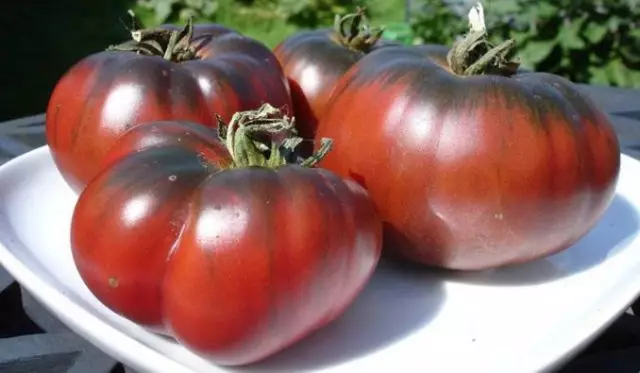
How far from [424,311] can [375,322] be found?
42 millimetres

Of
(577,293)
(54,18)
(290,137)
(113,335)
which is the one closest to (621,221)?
(577,293)

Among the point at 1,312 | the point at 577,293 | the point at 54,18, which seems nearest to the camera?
the point at 577,293

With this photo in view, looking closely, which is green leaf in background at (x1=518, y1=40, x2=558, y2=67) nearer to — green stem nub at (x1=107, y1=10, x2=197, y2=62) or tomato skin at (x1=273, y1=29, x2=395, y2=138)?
tomato skin at (x1=273, y1=29, x2=395, y2=138)

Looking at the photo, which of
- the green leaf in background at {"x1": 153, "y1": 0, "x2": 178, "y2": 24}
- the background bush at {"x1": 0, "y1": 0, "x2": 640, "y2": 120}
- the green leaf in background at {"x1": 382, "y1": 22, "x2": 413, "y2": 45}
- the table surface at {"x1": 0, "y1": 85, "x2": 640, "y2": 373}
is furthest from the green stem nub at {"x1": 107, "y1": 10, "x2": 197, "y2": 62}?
the green leaf in background at {"x1": 153, "y1": 0, "x2": 178, "y2": 24}

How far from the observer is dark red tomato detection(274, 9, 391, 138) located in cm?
96

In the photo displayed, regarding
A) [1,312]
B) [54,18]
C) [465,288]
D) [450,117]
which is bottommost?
[54,18]

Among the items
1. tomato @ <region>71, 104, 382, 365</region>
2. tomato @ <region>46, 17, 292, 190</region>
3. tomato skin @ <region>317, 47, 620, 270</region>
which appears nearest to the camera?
tomato @ <region>71, 104, 382, 365</region>

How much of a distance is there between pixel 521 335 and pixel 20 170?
508 mm

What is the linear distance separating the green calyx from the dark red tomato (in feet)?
A: 0.93

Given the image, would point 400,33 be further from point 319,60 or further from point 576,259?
point 576,259

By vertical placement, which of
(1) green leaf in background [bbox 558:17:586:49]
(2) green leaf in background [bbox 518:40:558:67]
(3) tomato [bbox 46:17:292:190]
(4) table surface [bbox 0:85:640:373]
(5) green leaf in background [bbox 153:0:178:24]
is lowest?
(5) green leaf in background [bbox 153:0:178:24]

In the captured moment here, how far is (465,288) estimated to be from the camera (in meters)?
0.75

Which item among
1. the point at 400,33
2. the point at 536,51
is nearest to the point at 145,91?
the point at 536,51

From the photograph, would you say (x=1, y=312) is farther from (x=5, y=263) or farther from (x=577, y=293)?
(x=577, y=293)
